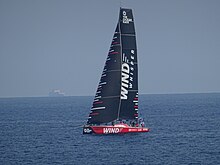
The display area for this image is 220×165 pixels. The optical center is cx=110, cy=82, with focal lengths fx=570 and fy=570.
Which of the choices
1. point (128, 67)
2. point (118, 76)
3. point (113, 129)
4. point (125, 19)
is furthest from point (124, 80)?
point (125, 19)

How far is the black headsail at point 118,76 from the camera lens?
9256 cm

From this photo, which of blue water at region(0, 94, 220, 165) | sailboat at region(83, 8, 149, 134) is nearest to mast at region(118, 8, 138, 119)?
sailboat at region(83, 8, 149, 134)

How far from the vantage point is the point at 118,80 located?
93.1 metres

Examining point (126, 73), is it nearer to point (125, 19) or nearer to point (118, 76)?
point (118, 76)

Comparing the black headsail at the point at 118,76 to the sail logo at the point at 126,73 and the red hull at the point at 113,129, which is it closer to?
the sail logo at the point at 126,73

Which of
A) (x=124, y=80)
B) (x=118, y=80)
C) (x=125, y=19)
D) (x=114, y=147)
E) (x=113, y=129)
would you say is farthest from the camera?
(x=124, y=80)

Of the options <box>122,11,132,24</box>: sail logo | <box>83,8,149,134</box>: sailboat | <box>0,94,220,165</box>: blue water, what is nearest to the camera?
<box>0,94,220,165</box>: blue water

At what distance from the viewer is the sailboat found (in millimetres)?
92562

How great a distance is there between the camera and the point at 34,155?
7669 centimetres

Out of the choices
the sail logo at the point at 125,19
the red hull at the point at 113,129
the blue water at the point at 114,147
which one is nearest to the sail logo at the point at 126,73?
the sail logo at the point at 125,19

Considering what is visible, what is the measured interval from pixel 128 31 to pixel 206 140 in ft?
70.5

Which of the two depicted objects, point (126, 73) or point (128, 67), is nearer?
point (126, 73)

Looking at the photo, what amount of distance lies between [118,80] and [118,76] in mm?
654

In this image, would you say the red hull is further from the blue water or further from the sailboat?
the blue water
